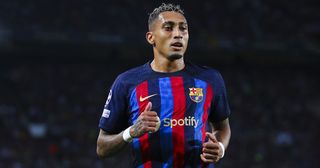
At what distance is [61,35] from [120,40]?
189 cm

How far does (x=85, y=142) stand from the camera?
1716 centimetres

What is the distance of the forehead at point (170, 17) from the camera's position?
12.5ft

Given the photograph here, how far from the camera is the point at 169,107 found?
3678mm

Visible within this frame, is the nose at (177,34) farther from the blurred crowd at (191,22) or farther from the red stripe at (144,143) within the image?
the blurred crowd at (191,22)

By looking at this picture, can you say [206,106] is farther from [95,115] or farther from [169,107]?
[95,115]

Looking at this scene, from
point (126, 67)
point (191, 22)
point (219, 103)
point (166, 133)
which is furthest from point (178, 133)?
point (126, 67)

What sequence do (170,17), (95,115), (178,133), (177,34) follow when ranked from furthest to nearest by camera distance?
(95,115), (170,17), (177,34), (178,133)

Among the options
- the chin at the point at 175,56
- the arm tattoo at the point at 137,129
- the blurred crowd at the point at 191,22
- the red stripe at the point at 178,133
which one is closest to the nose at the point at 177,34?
the chin at the point at 175,56

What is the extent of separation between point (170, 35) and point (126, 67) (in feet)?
57.5

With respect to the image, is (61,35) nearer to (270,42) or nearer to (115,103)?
(270,42)

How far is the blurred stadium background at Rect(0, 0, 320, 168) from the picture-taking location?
17.2 m

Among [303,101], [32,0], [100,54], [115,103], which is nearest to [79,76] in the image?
[100,54]

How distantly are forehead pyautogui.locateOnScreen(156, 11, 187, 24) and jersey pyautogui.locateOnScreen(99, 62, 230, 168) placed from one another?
1.02ft

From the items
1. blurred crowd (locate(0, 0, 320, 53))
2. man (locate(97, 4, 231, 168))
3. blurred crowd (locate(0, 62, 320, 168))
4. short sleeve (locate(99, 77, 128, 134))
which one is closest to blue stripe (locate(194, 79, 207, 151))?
man (locate(97, 4, 231, 168))
